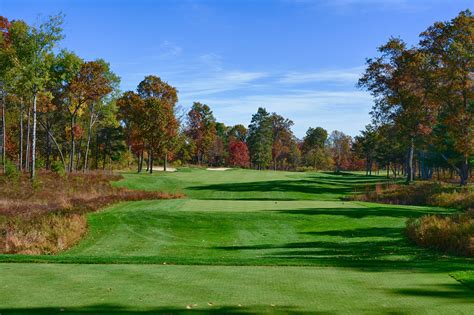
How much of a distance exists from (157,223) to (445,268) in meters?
13.9

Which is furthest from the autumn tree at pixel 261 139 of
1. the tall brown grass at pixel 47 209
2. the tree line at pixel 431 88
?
the tall brown grass at pixel 47 209

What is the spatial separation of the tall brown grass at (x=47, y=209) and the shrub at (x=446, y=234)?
12638mm

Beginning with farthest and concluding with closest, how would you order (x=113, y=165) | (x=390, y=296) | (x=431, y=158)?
(x=113, y=165), (x=431, y=158), (x=390, y=296)

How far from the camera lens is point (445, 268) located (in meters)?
9.52

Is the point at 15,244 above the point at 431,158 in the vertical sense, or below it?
below

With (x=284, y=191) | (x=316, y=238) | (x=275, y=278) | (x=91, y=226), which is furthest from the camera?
(x=284, y=191)

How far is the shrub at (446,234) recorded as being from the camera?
1462 cm

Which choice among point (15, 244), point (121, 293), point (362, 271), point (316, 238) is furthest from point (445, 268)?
point (15, 244)

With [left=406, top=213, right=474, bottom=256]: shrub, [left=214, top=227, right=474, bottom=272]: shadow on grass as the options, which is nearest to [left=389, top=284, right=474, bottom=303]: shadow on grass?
[left=214, top=227, right=474, bottom=272]: shadow on grass

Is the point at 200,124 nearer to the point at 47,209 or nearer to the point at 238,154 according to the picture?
the point at 238,154

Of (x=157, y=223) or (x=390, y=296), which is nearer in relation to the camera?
(x=390, y=296)

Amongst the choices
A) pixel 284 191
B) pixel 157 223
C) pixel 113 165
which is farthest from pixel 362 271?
pixel 113 165

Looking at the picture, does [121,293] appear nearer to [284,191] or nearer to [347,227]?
[347,227]

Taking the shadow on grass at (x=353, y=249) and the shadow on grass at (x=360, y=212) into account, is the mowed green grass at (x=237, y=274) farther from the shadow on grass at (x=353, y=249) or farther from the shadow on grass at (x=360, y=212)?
the shadow on grass at (x=360, y=212)
